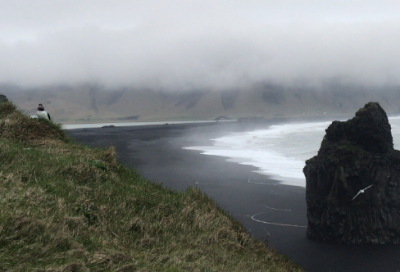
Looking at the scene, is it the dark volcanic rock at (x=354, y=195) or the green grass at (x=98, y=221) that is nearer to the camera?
the green grass at (x=98, y=221)

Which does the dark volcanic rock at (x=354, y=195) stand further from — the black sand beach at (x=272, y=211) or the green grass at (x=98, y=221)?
the green grass at (x=98, y=221)

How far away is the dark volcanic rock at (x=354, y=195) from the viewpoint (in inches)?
715

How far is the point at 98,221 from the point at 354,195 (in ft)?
49.4

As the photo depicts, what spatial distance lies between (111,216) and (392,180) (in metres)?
16.2

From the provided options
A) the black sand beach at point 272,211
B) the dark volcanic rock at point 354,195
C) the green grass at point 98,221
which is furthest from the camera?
the dark volcanic rock at point 354,195

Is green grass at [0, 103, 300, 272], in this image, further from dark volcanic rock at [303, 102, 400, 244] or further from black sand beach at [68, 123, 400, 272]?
dark volcanic rock at [303, 102, 400, 244]

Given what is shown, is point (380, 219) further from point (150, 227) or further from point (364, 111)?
point (150, 227)

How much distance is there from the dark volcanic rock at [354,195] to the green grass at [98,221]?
30.2 feet

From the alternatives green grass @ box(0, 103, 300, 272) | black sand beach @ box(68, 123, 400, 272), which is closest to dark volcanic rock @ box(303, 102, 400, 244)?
black sand beach @ box(68, 123, 400, 272)

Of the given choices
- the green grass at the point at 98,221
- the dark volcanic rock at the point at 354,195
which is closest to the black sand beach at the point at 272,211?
the dark volcanic rock at the point at 354,195

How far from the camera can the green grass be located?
543cm

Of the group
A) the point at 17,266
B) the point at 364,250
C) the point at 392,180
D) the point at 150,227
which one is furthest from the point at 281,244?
the point at 17,266

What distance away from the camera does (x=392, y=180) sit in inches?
741

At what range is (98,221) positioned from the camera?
736cm
